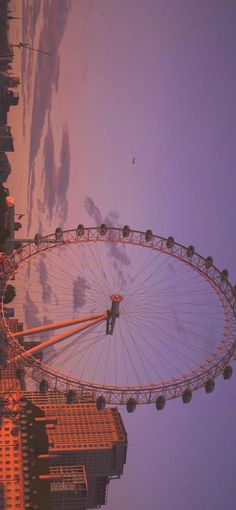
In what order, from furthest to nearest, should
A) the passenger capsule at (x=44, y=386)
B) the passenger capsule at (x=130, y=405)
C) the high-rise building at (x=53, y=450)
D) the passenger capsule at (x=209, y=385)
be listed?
the high-rise building at (x=53, y=450) → the passenger capsule at (x=209, y=385) → the passenger capsule at (x=130, y=405) → the passenger capsule at (x=44, y=386)

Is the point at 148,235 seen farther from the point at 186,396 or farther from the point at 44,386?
the point at 44,386

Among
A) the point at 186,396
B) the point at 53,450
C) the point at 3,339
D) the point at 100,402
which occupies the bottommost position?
the point at 53,450

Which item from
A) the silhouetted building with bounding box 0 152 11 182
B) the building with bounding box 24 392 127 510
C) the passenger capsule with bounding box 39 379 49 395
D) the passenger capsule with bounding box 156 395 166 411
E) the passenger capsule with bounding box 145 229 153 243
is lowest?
the building with bounding box 24 392 127 510

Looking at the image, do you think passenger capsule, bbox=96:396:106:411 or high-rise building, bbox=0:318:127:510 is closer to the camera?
passenger capsule, bbox=96:396:106:411

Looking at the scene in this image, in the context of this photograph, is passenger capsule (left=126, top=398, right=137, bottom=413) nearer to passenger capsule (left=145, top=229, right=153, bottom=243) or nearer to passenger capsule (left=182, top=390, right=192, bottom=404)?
passenger capsule (left=182, top=390, right=192, bottom=404)

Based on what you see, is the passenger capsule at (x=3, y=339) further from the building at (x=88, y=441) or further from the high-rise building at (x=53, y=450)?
the building at (x=88, y=441)

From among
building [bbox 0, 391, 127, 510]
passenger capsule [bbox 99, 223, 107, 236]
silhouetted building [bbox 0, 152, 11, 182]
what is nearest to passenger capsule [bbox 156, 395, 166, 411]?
passenger capsule [bbox 99, 223, 107, 236]

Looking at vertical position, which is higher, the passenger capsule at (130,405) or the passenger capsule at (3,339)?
the passenger capsule at (3,339)

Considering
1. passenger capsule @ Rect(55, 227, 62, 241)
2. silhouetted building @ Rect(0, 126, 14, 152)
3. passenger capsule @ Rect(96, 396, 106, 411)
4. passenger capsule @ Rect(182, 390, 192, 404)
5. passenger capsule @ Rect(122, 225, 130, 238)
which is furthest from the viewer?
silhouetted building @ Rect(0, 126, 14, 152)

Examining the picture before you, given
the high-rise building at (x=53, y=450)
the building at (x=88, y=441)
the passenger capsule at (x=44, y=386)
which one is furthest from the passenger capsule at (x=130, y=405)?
the building at (x=88, y=441)

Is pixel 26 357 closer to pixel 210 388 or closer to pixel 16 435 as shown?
pixel 210 388

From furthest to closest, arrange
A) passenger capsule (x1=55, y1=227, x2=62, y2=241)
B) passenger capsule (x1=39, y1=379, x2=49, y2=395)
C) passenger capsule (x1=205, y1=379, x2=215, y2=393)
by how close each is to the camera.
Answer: passenger capsule (x1=55, y1=227, x2=62, y2=241) → passenger capsule (x1=205, y1=379, x2=215, y2=393) → passenger capsule (x1=39, y1=379, x2=49, y2=395)

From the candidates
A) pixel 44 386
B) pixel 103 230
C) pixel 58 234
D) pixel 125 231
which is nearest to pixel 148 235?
pixel 125 231

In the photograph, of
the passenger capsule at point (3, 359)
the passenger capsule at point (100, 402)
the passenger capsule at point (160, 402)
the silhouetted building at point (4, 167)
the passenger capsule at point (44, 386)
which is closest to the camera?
the passenger capsule at point (44, 386)
